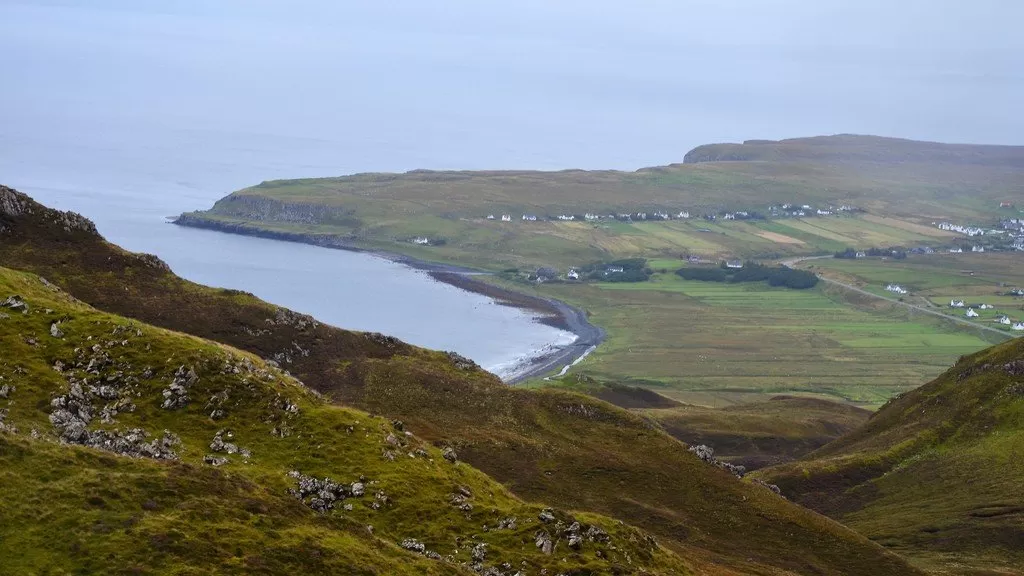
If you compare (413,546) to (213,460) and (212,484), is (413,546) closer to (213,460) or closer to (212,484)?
(212,484)

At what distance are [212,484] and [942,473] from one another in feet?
266

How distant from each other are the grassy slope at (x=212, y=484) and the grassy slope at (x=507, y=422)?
16063 mm

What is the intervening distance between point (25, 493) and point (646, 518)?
152ft

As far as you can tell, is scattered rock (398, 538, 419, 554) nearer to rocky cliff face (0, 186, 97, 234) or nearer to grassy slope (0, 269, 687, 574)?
grassy slope (0, 269, 687, 574)

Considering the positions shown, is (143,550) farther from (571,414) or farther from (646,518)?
(571,414)

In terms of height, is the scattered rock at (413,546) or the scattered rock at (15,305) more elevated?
the scattered rock at (15,305)

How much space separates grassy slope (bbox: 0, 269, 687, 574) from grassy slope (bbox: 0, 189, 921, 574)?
1606 centimetres

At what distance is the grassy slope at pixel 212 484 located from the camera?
40.8 m

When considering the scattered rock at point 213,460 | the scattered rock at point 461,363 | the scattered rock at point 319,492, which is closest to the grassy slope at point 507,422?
the scattered rock at point 461,363

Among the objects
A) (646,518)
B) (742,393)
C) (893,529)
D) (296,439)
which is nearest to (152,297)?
(296,439)

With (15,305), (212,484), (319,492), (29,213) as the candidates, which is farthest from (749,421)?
(212,484)

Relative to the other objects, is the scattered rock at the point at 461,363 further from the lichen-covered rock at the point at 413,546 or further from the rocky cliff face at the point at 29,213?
the lichen-covered rock at the point at 413,546

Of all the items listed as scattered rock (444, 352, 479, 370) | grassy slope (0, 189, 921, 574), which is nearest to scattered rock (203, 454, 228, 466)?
grassy slope (0, 189, 921, 574)

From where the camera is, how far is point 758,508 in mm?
82375
